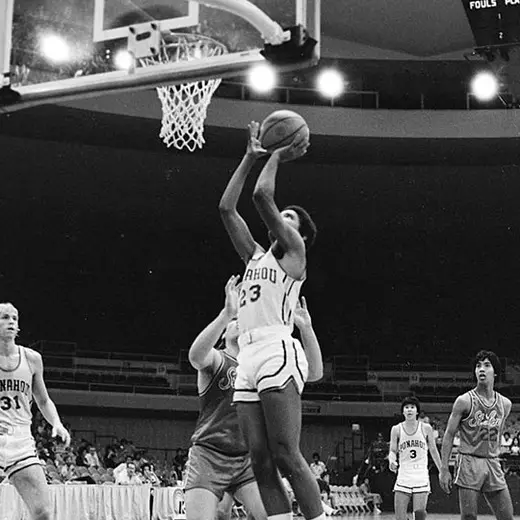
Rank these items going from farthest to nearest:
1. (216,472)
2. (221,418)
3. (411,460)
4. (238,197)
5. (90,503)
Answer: (90,503) → (411,460) → (221,418) → (216,472) → (238,197)

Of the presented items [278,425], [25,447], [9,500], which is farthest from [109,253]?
[278,425]

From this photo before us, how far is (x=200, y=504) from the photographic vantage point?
5.59 m

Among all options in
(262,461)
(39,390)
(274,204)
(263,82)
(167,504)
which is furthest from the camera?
(263,82)

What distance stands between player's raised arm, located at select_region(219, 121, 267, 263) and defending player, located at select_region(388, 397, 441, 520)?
6.46 m

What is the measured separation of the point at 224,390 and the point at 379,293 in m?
23.4

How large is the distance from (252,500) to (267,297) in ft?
5.72

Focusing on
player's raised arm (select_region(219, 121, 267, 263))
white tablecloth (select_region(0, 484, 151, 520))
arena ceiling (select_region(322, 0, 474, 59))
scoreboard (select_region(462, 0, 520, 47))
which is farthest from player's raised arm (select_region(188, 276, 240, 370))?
arena ceiling (select_region(322, 0, 474, 59))

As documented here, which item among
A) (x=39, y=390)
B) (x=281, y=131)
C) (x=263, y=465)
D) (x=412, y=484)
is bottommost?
(x=412, y=484)

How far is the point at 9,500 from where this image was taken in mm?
12867

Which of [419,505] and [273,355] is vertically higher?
[273,355]

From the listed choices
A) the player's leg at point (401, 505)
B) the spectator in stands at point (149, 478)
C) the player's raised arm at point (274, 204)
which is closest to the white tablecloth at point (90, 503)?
the spectator in stands at point (149, 478)

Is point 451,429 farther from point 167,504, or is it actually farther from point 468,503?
point 167,504

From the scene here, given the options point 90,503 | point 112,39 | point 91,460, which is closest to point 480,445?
point 112,39

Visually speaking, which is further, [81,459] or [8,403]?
[81,459]
